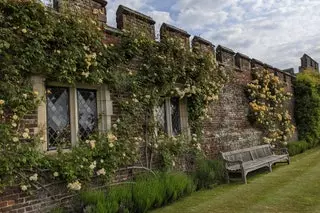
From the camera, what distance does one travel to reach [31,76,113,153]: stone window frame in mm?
5988

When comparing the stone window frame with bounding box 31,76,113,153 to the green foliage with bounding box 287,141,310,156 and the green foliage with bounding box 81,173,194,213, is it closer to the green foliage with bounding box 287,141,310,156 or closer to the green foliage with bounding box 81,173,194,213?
the green foliage with bounding box 81,173,194,213

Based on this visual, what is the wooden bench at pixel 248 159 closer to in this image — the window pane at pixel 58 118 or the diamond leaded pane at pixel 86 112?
the diamond leaded pane at pixel 86 112

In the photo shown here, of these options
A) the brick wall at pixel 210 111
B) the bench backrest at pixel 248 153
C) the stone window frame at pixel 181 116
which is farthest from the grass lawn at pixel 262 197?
the stone window frame at pixel 181 116

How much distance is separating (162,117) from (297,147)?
30.9ft

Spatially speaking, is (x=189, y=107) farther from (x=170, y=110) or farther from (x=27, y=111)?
(x=27, y=111)

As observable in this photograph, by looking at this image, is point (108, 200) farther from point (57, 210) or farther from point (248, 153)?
point (248, 153)

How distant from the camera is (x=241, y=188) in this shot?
333 inches

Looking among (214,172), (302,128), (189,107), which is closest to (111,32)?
(189,107)

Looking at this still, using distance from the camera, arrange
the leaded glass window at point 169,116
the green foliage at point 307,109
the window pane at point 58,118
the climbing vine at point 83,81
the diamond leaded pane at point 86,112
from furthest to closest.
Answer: the green foliage at point 307,109
the leaded glass window at point 169,116
the diamond leaded pane at point 86,112
the window pane at point 58,118
the climbing vine at point 83,81

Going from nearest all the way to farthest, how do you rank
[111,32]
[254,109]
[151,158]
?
[111,32] → [151,158] → [254,109]

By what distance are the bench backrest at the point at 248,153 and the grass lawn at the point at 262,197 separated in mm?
876

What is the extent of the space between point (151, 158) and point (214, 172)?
2042 mm

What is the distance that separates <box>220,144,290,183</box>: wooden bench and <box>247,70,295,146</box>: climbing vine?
40.6 inches

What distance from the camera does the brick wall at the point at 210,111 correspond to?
5691mm
